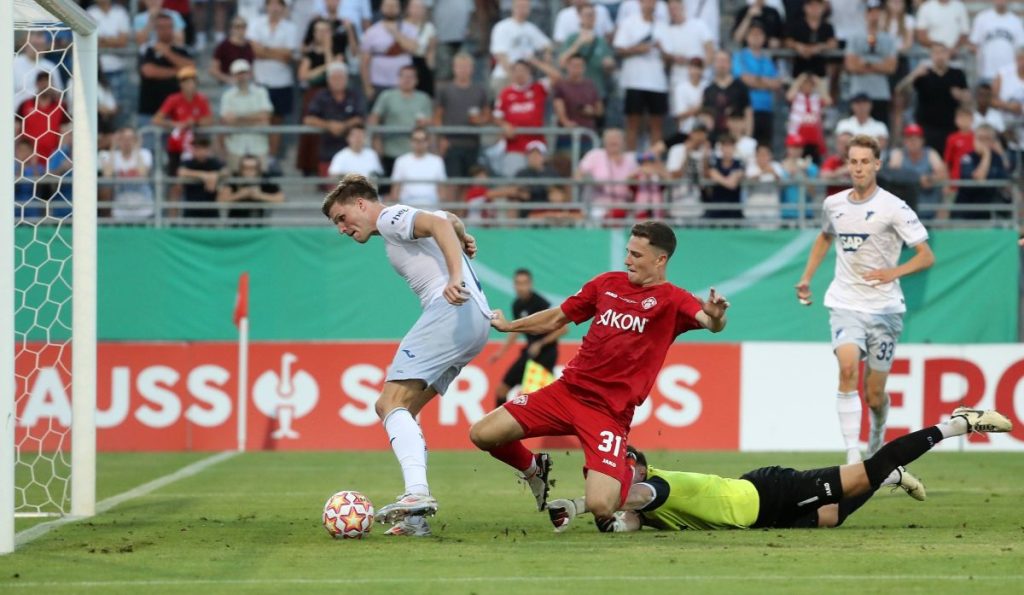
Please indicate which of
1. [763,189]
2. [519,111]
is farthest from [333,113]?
[763,189]

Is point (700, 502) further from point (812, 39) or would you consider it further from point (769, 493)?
point (812, 39)

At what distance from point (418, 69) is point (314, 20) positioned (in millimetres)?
1604

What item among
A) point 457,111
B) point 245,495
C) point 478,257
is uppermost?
point 457,111

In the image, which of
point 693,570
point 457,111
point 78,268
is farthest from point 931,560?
point 457,111

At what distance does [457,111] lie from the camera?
2045 cm

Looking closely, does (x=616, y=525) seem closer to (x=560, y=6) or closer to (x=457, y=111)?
(x=457, y=111)

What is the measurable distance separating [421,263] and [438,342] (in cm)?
51

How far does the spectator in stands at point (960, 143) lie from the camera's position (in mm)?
19875

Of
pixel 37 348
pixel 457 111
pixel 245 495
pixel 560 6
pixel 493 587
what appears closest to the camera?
pixel 493 587

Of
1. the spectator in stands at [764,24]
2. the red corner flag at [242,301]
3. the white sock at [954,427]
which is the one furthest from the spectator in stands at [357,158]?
the white sock at [954,427]

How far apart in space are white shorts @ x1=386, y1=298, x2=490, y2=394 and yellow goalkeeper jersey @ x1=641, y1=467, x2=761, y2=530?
1293 mm

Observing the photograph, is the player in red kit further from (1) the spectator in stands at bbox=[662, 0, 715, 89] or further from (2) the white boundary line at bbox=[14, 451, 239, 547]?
(1) the spectator in stands at bbox=[662, 0, 715, 89]

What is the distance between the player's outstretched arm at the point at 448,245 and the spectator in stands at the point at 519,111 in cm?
1156

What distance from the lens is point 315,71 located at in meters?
20.5
